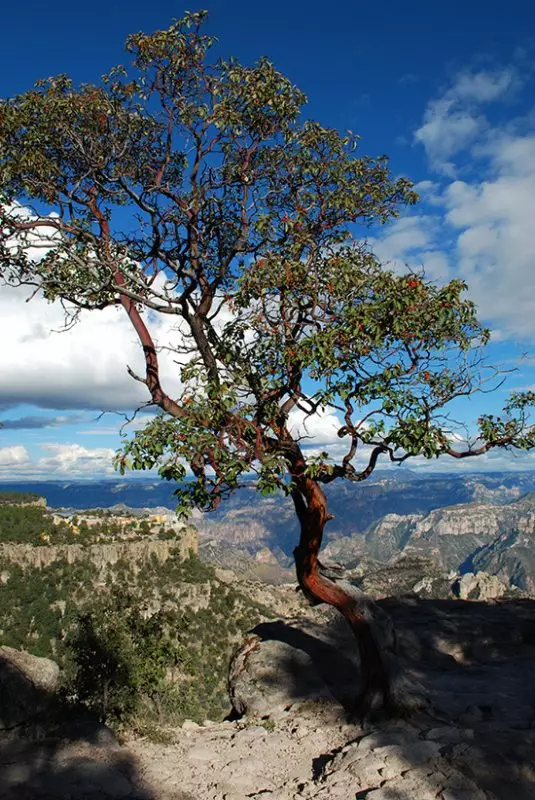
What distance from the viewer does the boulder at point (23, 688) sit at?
15097 mm

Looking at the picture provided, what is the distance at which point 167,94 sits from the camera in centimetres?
1402

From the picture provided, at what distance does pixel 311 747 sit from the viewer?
11406mm

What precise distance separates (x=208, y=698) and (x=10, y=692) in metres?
62.7

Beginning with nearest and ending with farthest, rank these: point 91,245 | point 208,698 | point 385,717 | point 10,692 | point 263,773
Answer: point 263,773 < point 385,717 < point 91,245 < point 10,692 < point 208,698

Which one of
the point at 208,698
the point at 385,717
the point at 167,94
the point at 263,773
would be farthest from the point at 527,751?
the point at 208,698

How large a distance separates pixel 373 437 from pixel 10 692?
12.7 metres

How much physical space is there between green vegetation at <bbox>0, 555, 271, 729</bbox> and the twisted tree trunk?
17.7 feet

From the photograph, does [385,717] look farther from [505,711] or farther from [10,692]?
[10,692]

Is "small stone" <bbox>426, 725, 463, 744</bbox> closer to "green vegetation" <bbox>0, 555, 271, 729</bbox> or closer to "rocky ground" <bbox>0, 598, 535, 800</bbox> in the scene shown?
"rocky ground" <bbox>0, 598, 535, 800</bbox>

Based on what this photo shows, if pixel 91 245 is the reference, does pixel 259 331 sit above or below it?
below

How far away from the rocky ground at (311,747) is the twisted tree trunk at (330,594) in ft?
1.95

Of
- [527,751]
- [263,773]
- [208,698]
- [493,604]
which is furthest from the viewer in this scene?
[208,698]

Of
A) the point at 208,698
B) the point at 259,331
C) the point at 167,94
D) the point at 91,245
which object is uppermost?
the point at 167,94

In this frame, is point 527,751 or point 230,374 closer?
point 527,751
